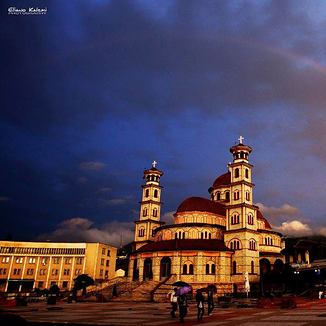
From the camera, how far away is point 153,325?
19172 mm

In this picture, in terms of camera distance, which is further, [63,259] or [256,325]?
[63,259]

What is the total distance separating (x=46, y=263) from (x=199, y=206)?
4569 centimetres

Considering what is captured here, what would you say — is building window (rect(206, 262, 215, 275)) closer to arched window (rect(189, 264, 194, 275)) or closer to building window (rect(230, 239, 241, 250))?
arched window (rect(189, 264, 194, 275))

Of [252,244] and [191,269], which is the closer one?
[191,269]

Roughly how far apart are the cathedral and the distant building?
69.3 feet

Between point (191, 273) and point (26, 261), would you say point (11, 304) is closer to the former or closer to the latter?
point (191, 273)

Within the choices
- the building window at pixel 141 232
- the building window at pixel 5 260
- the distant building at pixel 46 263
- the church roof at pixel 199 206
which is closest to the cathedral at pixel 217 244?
the church roof at pixel 199 206

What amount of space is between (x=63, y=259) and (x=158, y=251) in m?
38.8

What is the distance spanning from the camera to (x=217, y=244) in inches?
2440

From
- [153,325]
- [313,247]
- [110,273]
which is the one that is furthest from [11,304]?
[110,273]

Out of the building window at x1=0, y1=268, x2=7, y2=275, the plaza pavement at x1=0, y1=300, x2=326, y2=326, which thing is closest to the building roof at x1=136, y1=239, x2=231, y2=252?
the plaza pavement at x1=0, y1=300, x2=326, y2=326

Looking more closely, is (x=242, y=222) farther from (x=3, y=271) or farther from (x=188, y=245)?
(x=3, y=271)

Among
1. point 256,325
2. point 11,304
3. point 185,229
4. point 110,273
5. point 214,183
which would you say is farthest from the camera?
point 110,273

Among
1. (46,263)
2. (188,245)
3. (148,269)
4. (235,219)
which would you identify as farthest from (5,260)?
(235,219)
